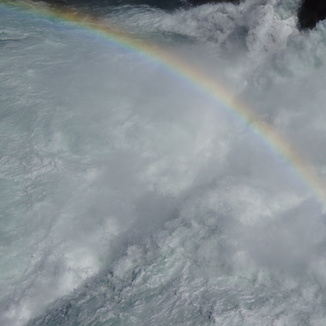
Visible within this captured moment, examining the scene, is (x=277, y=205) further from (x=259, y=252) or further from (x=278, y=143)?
(x=278, y=143)

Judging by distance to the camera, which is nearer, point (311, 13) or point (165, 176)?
point (165, 176)

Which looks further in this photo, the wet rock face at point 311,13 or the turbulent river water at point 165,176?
the wet rock face at point 311,13

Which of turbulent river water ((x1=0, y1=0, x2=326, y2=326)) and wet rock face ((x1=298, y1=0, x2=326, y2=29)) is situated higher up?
wet rock face ((x1=298, y1=0, x2=326, y2=29))

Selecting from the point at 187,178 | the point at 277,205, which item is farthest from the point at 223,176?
the point at 277,205

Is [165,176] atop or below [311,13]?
below

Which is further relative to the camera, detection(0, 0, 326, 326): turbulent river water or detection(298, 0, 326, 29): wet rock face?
detection(298, 0, 326, 29): wet rock face
